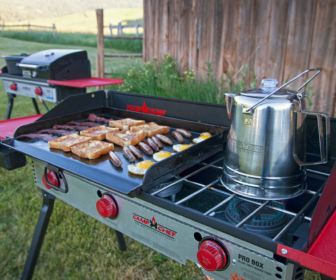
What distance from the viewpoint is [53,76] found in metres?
4.00

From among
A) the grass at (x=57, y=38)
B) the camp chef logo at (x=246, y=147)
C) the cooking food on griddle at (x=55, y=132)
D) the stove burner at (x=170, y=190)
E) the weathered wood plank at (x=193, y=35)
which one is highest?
the grass at (x=57, y=38)

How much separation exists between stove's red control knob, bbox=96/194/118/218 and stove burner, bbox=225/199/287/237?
1.97 feet

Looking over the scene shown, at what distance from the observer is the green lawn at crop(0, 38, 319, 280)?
2.71 meters

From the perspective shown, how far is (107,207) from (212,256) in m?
0.64

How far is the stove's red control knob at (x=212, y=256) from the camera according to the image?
3.37 feet

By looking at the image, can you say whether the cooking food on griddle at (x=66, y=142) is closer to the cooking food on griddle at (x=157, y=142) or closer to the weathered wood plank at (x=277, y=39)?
the cooking food on griddle at (x=157, y=142)

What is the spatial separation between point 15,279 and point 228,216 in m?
2.56

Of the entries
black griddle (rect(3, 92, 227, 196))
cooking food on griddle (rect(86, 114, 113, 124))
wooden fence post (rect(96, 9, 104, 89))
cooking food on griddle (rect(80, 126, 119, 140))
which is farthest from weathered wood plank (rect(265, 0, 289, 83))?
wooden fence post (rect(96, 9, 104, 89))

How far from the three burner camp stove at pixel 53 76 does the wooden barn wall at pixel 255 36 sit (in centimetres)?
217

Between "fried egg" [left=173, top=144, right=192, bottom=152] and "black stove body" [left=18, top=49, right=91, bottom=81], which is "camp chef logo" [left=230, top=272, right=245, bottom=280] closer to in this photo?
"fried egg" [left=173, top=144, right=192, bottom=152]

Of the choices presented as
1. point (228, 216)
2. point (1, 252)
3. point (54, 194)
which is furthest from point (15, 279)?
point (228, 216)

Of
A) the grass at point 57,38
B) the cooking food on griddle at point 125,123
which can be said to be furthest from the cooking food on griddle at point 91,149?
the grass at point 57,38

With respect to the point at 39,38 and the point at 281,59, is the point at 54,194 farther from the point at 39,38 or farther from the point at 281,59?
the point at 39,38

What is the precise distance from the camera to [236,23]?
15.8 feet
